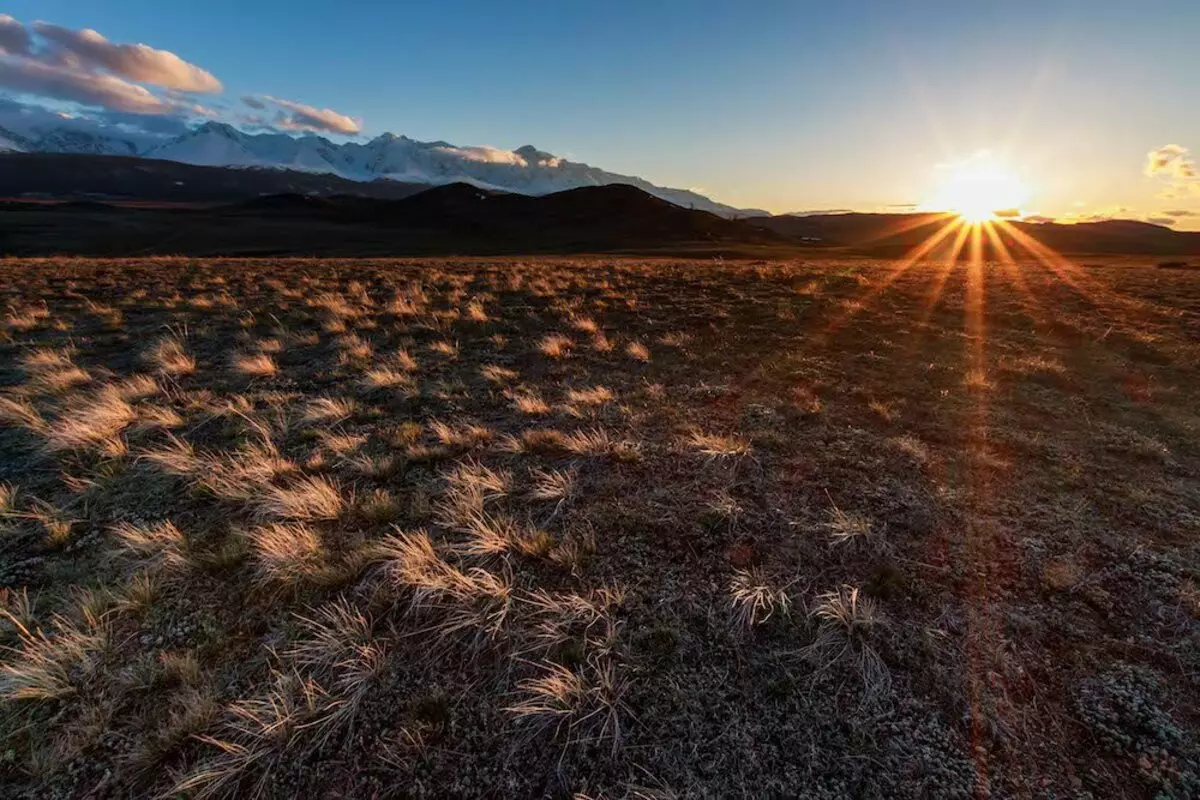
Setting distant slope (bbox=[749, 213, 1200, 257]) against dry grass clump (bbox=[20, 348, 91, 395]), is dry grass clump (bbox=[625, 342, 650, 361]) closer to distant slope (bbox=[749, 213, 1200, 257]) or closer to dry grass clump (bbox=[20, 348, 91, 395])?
dry grass clump (bbox=[20, 348, 91, 395])

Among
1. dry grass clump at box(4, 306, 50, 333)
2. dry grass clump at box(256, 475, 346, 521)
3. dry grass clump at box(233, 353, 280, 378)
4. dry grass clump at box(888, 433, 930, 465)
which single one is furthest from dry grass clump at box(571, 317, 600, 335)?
dry grass clump at box(4, 306, 50, 333)

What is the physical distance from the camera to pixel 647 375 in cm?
938

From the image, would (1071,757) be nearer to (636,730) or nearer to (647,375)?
(636,730)

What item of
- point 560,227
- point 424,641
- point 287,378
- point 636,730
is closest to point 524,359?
point 287,378

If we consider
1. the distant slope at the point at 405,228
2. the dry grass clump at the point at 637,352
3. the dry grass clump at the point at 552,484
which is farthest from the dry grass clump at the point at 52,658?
the distant slope at the point at 405,228

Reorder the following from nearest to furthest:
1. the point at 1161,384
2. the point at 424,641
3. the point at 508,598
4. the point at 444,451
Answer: the point at 424,641, the point at 508,598, the point at 444,451, the point at 1161,384

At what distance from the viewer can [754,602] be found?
12.2 ft

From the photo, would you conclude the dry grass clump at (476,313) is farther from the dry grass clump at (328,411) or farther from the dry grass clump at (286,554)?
the dry grass clump at (286,554)

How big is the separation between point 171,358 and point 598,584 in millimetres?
9638

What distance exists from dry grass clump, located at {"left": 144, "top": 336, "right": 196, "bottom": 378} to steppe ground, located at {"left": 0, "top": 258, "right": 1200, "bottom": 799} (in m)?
0.13

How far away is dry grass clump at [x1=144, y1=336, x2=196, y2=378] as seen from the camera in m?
9.05

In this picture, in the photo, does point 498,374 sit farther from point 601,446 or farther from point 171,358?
point 171,358

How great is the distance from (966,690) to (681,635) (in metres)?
1.63

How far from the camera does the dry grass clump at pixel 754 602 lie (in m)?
3.64
